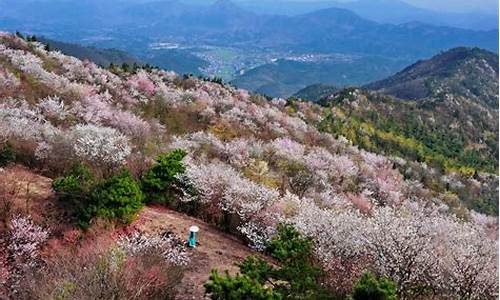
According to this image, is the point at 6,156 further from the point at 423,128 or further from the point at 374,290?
the point at 423,128

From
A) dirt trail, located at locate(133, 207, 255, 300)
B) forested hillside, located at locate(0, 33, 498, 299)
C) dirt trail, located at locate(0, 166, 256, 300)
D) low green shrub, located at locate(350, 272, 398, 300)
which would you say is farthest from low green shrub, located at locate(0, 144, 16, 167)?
low green shrub, located at locate(350, 272, 398, 300)

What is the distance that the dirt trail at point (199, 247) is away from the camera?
40.6 ft

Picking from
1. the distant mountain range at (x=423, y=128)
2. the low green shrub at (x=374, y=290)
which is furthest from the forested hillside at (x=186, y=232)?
the distant mountain range at (x=423, y=128)

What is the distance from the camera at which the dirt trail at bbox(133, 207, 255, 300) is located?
1238 cm

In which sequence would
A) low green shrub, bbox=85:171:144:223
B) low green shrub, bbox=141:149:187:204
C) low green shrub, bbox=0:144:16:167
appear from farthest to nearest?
low green shrub, bbox=141:149:187:204, low green shrub, bbox=0:144:16:167, low green shrub, bbox=85:171:144:223

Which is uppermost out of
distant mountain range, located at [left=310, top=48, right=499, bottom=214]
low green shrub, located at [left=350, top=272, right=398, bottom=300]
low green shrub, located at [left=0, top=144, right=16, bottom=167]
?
low green shrub, located at [left=350, top=272, right=398, bottom=300]

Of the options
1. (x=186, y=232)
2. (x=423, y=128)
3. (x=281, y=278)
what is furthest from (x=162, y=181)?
(x=423, y=128)

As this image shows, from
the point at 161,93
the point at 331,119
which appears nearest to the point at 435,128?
the point at 331,119

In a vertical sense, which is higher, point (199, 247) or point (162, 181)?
point (162, 181)

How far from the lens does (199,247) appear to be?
14.5 metres

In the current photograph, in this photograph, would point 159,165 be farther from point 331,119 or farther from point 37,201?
point 331,119

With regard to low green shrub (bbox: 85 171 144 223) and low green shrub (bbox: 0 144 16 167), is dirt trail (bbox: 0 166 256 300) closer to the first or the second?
low green shrub (bbox: 0 144 16 167)

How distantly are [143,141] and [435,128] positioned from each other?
4150 inches

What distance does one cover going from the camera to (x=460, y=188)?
77875mm
